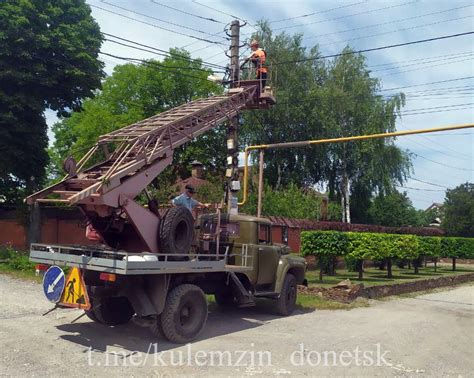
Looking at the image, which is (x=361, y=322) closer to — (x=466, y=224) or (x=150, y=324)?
(x=150, y=324)

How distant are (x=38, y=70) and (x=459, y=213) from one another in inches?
1778

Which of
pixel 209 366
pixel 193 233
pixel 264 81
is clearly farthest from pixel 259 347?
pixel 264 81

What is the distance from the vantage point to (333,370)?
7.26 meters

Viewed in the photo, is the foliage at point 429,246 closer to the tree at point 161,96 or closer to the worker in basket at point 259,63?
the worker in basket at point 259,63

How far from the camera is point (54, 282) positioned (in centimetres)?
814

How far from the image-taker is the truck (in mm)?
7969

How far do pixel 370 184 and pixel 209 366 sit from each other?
34.1 metres

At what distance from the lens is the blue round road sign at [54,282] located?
8055 mm

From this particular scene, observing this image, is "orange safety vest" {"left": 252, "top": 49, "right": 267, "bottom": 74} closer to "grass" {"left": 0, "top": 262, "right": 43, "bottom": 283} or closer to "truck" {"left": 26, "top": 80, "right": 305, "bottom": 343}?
"truck" {"left": 26, "top": 80, "right": 305, "bottom": 343}

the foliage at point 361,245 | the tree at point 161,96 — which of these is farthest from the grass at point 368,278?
the tree at point 161,96

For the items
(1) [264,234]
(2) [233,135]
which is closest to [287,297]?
(1) [264,234]

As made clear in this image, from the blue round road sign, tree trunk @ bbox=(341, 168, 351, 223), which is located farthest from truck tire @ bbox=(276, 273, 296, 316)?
tree trunk @ bbox=(341, 168, 351, 223)

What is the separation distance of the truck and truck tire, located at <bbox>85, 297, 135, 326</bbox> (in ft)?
0.06

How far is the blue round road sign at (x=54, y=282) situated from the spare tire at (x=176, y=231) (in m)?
1.67
